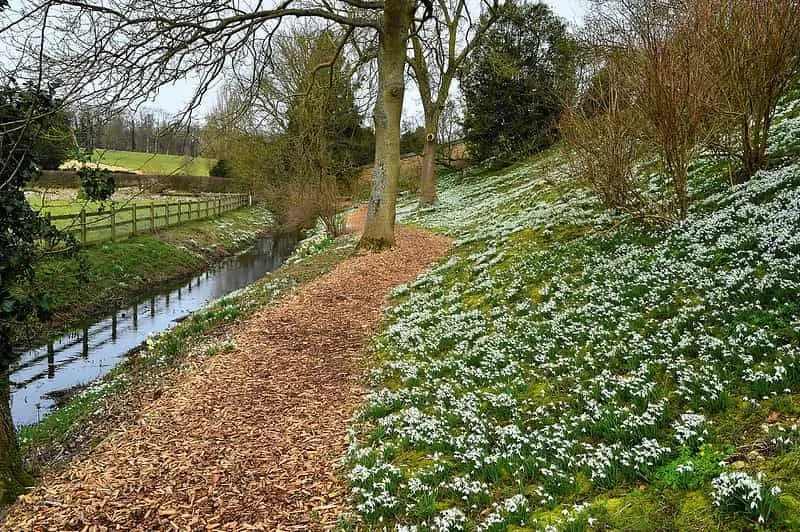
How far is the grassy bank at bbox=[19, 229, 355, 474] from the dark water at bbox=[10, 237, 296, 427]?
1.54 metres

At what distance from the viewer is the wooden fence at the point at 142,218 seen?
24622 millimetres

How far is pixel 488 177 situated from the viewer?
131ft

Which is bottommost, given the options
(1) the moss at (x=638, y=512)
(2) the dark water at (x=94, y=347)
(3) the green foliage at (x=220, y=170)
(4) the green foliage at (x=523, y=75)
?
(2) the dark water at (x=94, y=347)

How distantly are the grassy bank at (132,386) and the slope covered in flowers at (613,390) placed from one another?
163 inches

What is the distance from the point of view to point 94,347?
668 inches

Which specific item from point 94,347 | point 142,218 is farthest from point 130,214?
point 94,347

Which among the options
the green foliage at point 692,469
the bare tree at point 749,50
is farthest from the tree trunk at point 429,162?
the green foliage at point 692,469

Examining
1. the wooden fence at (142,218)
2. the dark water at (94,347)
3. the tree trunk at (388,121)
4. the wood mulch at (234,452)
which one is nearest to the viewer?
the wood mulch at (234,452)

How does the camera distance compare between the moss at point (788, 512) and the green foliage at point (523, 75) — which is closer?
the moss at point (788, 512)

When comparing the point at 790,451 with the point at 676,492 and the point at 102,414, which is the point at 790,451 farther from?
the point at 102,414

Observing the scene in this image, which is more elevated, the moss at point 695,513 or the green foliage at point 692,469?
the green foliage at point 692,469

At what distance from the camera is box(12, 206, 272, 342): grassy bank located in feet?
62.1

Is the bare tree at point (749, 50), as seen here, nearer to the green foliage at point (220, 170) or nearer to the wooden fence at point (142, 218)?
the wooden fence at point (142, 218)

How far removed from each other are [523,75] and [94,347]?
113 feet
